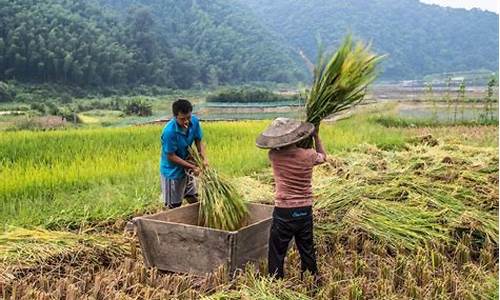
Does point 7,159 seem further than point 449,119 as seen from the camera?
No

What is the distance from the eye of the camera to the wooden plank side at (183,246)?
3.55m

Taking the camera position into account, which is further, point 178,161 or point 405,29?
point 405,29

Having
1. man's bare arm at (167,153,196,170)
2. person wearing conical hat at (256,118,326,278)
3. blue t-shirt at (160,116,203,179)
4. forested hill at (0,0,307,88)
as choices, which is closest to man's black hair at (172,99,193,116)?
blue t-shirt at (160,116,203,179)

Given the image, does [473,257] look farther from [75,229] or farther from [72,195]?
[72,195]

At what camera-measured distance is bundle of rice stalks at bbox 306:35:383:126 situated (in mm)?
3873

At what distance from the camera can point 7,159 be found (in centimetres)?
826

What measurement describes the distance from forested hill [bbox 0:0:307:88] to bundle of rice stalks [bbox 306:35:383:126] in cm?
2308

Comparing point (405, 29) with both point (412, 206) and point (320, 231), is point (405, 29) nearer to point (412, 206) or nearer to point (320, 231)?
point (412, 206)

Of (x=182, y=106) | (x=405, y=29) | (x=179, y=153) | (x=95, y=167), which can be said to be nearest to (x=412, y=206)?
(x=179, y=153)

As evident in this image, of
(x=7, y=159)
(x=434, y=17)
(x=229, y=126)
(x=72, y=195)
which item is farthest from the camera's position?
(x=434, y=17)

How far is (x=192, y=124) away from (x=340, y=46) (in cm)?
115

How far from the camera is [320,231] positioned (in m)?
4.49

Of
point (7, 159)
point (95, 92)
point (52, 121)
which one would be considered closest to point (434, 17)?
point (95, 92)

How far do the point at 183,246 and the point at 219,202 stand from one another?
0.41 metres
